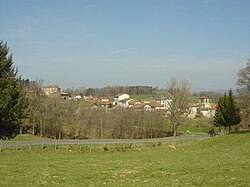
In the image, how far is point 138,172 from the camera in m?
15.0

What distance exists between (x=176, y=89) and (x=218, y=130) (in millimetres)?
16237

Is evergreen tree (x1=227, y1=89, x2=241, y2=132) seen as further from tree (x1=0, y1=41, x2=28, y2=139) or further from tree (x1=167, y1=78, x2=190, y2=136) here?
tree (x1=0, y1=41, x2=28, y2=139)

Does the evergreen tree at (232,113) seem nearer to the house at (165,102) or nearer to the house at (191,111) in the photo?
the house at (191,111)

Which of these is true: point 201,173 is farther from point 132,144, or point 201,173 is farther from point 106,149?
point 132,144

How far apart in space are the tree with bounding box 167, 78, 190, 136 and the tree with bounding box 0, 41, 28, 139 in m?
39.5

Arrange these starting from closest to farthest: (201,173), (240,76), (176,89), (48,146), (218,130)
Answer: (201,173) < (48,146) < (240,76) < (176,89) < (218,130)

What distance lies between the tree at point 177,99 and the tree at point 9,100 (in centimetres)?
3954

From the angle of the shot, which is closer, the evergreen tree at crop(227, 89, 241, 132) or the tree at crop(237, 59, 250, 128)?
the tree at crop(237, 59, 250, 128)

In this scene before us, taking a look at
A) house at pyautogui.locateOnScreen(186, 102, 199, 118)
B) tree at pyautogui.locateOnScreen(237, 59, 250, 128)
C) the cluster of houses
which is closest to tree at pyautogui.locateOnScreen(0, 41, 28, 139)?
tree at pyautogui.locateOnScreen(237, 59, 250, 128)

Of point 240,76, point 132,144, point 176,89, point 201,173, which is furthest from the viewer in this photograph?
point 176,89

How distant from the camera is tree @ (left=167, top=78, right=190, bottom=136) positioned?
65125 millimetres

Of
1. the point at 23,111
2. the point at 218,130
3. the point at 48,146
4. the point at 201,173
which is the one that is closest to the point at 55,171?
the point at 201,173

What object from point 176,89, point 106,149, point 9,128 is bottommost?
point 106,149

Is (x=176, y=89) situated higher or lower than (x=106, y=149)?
higher
